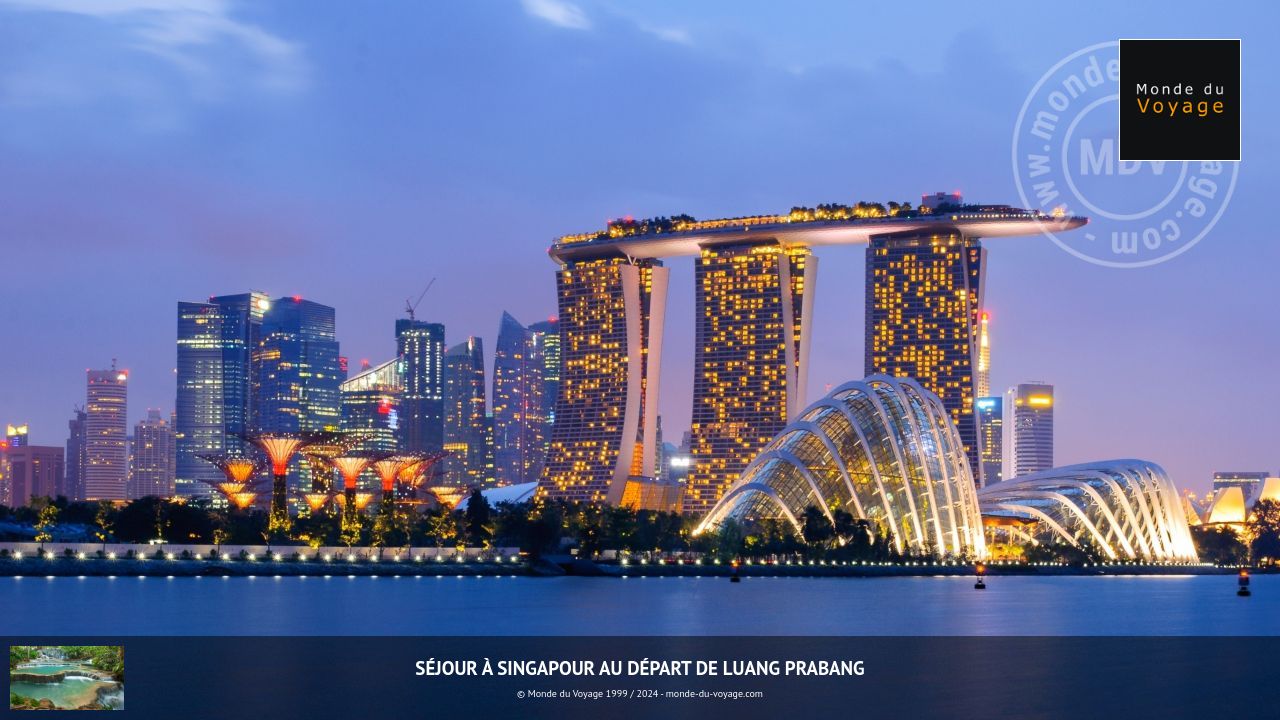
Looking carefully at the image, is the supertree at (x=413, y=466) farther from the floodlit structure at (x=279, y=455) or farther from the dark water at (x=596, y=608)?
the dark water at (x=596, y=608)

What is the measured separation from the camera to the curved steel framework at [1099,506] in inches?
7101

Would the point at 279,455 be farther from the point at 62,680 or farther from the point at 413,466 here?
the point at 62,680

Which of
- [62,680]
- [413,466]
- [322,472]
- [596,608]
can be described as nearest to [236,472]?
[413,466]

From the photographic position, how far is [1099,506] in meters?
182

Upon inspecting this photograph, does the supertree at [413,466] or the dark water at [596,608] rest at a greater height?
the supertree at [413,466]

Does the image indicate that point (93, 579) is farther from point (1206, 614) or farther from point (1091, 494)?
point (1091, 494)

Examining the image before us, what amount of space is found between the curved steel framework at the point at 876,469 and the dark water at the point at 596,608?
851 inches

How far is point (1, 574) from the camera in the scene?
118688 mm

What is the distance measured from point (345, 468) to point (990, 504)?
64.5m

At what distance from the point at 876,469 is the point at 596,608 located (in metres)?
67.5

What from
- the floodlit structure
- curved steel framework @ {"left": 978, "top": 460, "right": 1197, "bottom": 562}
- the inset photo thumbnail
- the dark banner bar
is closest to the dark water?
the dark banner bar

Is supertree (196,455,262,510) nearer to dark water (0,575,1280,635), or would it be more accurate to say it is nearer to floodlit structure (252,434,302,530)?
floodlit structure (252,434,302,530)

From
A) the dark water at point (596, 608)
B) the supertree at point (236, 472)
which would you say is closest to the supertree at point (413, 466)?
the supertree at point (236, 472)

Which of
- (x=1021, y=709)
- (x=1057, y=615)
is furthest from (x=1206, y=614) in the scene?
(x=1021, y=709)
